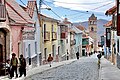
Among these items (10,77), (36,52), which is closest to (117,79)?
(10,77)

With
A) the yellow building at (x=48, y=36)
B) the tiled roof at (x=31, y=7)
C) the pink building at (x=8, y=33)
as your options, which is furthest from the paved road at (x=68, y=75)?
the yellow building at (x=48, y=36)

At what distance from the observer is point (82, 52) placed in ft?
310

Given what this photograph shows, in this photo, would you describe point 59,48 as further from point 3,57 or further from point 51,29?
point 3,57

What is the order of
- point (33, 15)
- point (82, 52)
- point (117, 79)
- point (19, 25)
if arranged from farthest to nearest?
point (82, 52) → point (33, 15) → point (19, 25) → point (117, 79)

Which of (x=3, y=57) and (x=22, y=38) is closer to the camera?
(x=3, y=57)

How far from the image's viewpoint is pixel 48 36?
42.6m

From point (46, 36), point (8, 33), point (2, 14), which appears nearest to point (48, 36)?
point (46, 36)

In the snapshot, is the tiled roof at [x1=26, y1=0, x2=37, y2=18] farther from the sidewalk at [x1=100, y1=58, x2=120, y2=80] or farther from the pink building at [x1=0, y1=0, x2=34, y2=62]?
the sidewalk at [x1=100, y1=58, x2=120, y2=80]

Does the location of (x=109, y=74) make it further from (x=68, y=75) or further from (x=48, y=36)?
(x=48, y=36)

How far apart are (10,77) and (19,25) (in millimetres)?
5609

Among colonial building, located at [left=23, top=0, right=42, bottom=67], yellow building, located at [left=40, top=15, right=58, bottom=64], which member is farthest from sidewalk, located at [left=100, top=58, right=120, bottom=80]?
yellow building, located at [left=40, top=15, right=58, bottom=64]

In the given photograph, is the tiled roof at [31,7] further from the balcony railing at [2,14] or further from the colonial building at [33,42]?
the balcony railing at [2,14]

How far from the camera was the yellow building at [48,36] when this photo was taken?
40.5 m

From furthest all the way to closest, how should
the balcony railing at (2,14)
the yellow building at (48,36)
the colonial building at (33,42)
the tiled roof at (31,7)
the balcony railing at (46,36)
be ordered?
the balcony railing at (46,36) → the yellow building at (48,36) → the tiled roof at (31,7) → the colonial building at (33,42) → the balcony railing at (2,14)
